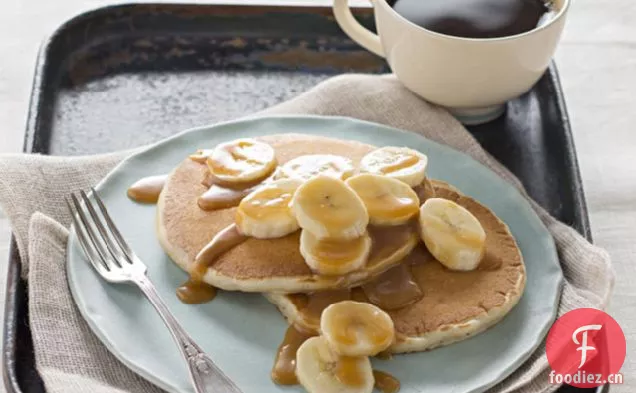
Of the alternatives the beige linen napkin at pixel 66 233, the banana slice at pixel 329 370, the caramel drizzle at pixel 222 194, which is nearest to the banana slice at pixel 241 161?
the caramel drizzle at pixel 222 194

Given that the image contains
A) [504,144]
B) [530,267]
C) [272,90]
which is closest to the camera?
[530,267]

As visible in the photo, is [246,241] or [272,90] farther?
[272,90]

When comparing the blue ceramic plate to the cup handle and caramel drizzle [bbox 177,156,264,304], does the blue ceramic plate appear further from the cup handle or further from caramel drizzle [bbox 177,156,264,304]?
the cup handle

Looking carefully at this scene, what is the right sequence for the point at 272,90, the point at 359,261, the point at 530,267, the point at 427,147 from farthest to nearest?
the point at 272,90 < the point at 427,147 < the point at 530,267 < the point at 359,261

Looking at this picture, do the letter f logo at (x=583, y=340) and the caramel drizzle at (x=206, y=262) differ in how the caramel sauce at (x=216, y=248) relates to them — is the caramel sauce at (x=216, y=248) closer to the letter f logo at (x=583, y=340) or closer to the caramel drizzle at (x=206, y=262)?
the caramel drizzle at (x=206, y=262)

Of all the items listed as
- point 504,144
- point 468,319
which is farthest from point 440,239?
point 504,144

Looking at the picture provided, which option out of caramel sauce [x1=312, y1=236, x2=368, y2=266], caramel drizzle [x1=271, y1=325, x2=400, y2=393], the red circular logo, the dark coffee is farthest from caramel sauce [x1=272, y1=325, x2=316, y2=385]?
the dark coffee

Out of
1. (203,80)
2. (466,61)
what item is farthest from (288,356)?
(203,80)

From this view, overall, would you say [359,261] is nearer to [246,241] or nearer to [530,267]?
[246,241]
